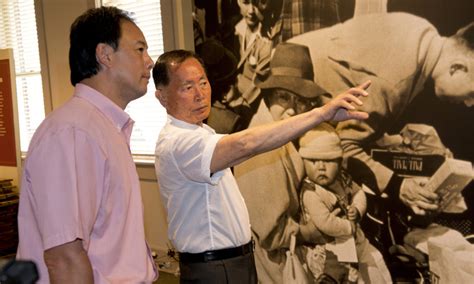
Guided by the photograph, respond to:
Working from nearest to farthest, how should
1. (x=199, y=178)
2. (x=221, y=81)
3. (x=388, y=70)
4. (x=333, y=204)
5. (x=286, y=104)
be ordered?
(x=199, y=178) → (x=388, y=70) → (x=333, y=204) → (x=286, y=104) → (x=221, y=81)

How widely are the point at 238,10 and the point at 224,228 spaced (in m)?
1.33

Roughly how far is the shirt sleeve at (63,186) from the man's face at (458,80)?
154 cm

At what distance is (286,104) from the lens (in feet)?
8.92

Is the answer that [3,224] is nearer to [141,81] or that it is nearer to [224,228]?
[224,228]

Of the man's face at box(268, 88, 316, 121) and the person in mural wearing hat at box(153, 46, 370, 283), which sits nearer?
the person in mural wearing hat at box(153, 46, 370, 283)

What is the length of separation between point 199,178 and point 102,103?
578 mm

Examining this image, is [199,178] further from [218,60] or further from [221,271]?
[218,60]

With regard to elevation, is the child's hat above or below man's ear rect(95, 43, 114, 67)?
below

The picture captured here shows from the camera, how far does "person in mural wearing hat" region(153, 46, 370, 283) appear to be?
6.06 ft

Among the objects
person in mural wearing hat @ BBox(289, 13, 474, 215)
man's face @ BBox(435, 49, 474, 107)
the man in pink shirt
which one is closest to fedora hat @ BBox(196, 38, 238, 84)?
person in mural wearing hat @ BBox(289, 13, 474, 215)

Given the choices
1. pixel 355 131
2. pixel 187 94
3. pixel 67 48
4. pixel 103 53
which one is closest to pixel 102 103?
pixel 103 53

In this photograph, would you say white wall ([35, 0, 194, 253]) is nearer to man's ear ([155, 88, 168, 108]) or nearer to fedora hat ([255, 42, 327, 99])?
fedora hat ([255, 42, 327, 99])

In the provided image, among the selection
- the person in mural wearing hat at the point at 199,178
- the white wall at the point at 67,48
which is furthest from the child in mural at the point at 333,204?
the white wall at the point at 67,48

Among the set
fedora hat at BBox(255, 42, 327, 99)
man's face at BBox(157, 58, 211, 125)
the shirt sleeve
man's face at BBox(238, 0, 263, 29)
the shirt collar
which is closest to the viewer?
the shirt sleeve
